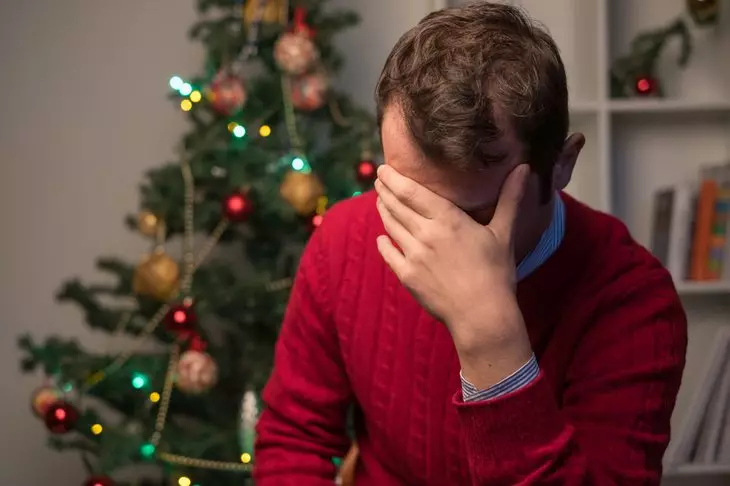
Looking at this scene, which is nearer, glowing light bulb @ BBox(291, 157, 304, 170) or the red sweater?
the red sweater

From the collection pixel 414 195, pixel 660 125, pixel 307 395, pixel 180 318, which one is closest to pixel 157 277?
pixel 180 318

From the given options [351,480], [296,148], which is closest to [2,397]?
[296,148]

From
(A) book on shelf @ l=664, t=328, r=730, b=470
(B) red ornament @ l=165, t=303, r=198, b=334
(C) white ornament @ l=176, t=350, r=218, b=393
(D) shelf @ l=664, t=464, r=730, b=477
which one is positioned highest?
(B) red ornament @ l=165, t=303, r=198, b=334

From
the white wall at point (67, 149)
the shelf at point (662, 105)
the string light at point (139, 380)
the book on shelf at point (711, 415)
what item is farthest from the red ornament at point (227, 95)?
the book on shelf at point (711, 415)

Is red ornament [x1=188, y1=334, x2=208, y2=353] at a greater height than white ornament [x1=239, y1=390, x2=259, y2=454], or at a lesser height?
greater

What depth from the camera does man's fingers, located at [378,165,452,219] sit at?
3.12ft

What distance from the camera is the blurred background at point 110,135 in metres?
2.34

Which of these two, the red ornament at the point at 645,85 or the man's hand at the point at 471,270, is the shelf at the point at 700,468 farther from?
the man's hand at the point at 471,270

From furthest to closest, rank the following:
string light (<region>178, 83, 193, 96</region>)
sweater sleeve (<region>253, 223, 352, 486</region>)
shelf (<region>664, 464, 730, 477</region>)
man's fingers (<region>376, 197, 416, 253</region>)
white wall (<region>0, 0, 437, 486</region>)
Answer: white wall (<region>0, 0, 437, 486</region>) < shelf (<region>664, 464, 730, 477</region>) < string light (<region>178, 83, 193, 96</region>) < sweater sleeve (<region>253, 223, 352, 486</region>) < man's fingers (<region>376, 197, 416, 253</region>)

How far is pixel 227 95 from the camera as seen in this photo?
1.96 metres

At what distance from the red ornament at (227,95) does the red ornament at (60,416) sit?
71 centimetres

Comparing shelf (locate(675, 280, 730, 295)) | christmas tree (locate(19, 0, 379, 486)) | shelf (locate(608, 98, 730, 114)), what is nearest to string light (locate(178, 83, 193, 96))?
christmas tree (locate(19, 0, 379, 486))

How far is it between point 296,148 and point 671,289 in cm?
105

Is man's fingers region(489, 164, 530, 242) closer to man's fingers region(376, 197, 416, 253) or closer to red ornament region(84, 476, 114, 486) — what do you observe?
man's fingers region(376, 197, 416, 253)
